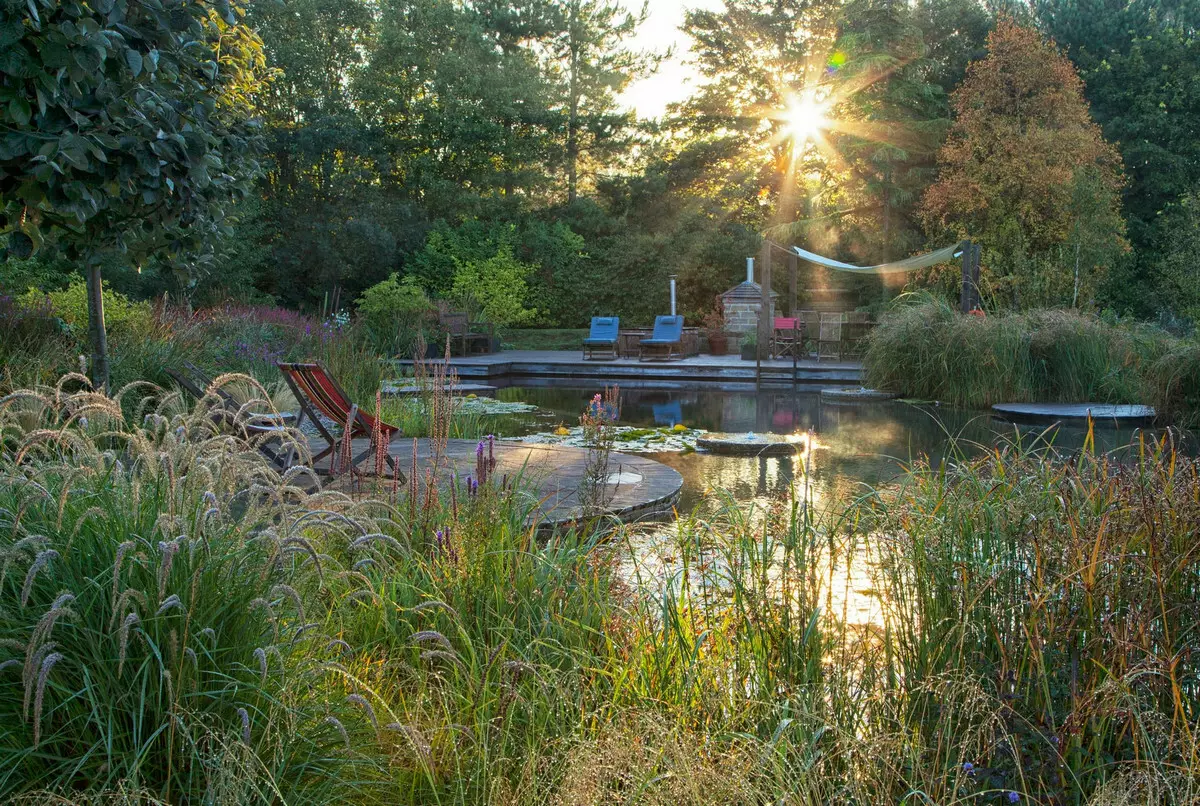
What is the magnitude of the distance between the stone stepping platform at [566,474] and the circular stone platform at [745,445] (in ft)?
4.97

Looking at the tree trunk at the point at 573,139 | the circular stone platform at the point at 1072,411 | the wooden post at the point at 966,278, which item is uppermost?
the tree trunk at the point at 573,139

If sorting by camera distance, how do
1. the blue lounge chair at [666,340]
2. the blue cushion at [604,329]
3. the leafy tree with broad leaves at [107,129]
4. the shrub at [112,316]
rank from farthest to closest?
the blue cushion at [604,329] → the blue lounge chair at [666,340] → the shrub at [112,316] → the leafy tree with broad leaves at [107,129]

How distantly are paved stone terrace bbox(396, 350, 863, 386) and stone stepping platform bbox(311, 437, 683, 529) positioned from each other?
318 inches

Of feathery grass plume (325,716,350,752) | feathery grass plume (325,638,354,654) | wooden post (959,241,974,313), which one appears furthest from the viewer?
wooden post (959,241,974,313)

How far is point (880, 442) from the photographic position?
8266mm

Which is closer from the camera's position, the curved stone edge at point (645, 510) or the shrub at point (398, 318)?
the curved stone edge at point (645, 510)

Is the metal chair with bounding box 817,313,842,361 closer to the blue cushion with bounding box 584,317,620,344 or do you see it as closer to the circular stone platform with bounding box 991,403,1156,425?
the blue cushion with bounding box 584,317,620,344

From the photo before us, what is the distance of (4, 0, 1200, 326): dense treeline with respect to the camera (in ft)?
64.1

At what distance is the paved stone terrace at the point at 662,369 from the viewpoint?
14.8 m

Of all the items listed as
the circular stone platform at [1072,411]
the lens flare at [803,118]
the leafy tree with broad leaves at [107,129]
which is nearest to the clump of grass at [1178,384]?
the circular stone platform at [1072,411]

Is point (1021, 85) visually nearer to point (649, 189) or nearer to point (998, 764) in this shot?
point (649, 189)

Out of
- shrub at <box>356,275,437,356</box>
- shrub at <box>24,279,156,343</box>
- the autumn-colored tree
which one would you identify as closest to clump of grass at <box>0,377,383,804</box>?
shrub at <box>24,279,156,343</box>

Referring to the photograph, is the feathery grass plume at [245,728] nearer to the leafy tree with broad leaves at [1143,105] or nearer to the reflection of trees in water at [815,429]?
the reflection of trees in water at [815,429]

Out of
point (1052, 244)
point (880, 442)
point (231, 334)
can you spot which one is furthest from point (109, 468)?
point (1052, 244)
